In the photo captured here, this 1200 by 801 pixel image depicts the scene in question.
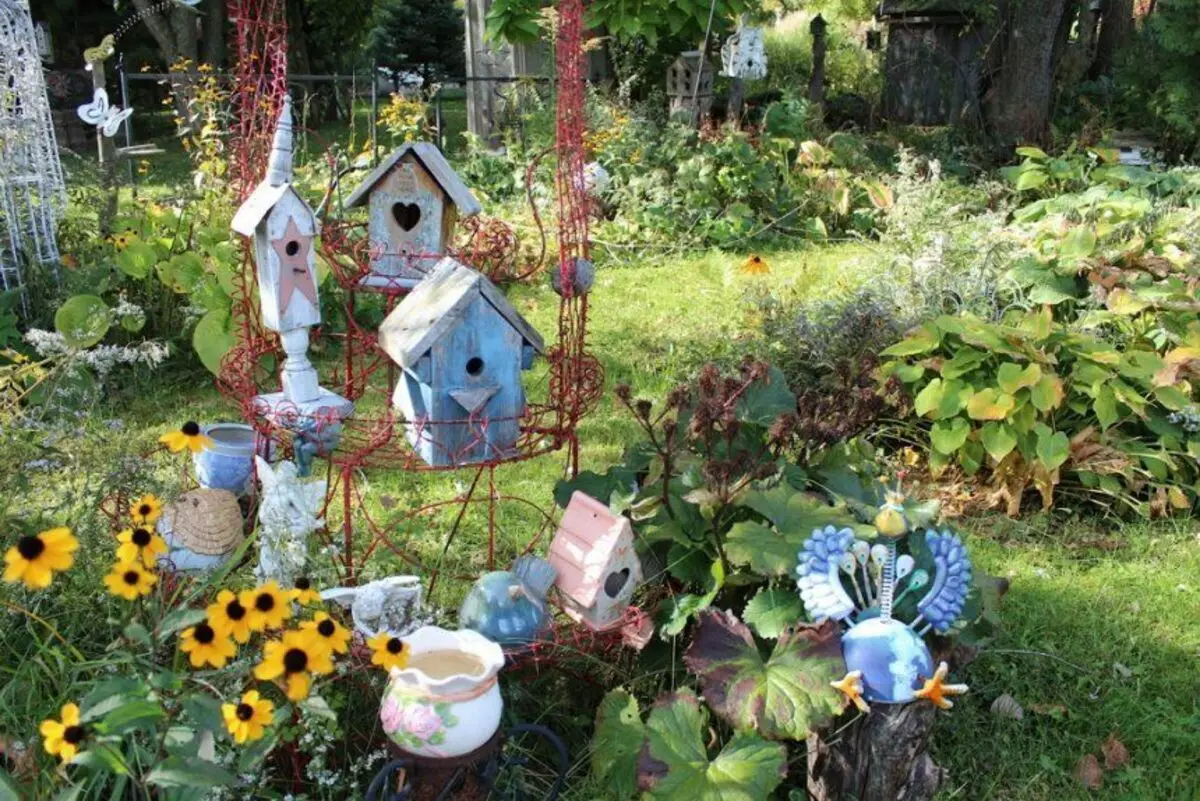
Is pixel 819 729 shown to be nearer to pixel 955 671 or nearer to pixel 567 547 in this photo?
pixel 955 671

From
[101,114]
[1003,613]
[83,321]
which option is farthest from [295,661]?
[101,114]

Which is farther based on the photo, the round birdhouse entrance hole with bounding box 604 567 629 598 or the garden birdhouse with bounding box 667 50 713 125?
the garden birdhouse with bounding box 667 50 713 125

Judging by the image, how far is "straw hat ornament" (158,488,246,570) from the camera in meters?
2.85

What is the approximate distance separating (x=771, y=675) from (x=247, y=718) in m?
1.11

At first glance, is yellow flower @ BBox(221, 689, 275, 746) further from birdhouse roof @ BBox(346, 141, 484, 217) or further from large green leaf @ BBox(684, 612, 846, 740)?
birdhouse roof @ BBox(346, 141, 484, 217)

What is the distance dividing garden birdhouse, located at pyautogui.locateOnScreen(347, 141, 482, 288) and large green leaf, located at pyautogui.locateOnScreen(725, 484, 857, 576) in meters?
1.09

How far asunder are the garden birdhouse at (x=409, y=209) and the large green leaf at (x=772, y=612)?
48.2 inches

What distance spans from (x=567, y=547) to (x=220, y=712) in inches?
40.6

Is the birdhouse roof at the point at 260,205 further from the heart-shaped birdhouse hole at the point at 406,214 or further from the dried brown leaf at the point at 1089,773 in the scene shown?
the dried brown leaf at the point at 1089,773

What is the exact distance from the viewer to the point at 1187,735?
2729 mm

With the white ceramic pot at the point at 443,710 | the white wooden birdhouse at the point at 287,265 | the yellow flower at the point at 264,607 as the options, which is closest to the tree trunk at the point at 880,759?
the white ceramic pot at the point at 443,710

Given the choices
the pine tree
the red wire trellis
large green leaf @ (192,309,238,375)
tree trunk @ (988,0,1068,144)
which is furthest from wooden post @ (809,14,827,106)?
the red wire trellis

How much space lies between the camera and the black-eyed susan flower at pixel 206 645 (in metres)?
1.62

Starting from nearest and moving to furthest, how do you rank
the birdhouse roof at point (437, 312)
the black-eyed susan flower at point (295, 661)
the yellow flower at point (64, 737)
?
the yellow flower at point (64, 737) → the black-eyed susan flower at point (295, 661) → the birdhouse roof at point (437, 312)
